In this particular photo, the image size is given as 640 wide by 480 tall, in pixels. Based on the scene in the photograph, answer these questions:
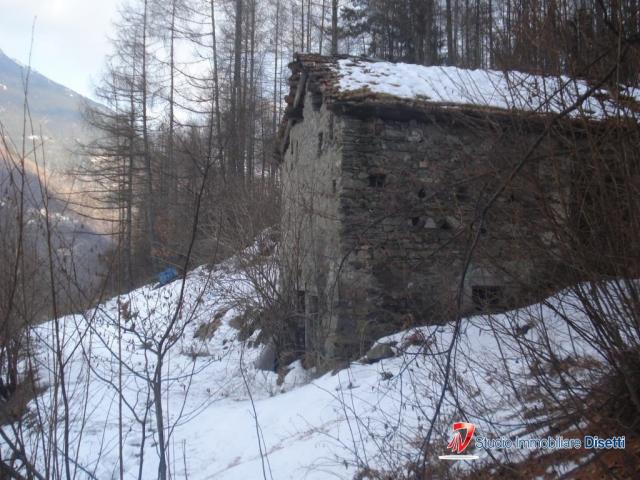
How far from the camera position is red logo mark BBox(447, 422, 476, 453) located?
9.53ft

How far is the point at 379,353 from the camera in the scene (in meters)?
6.04

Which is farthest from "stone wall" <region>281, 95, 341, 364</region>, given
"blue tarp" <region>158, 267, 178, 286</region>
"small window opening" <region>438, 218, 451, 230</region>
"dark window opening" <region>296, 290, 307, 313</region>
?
"blue tarp" <region>158, 267, 178, 286</region>

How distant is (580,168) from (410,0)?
19.1 meters

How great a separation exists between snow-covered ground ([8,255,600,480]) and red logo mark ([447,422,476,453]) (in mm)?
56

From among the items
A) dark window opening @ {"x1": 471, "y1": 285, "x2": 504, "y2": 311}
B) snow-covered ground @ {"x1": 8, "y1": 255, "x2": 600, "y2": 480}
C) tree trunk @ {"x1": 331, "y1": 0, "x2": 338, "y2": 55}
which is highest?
tree trunk @ {"x1": 331, "y1": 0, "x2": 338, "y2": 55}

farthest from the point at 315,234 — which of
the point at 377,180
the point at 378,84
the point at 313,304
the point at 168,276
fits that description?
the point at 168,276

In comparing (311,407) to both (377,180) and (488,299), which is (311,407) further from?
(377,180)

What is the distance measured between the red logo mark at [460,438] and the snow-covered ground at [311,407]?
6 cm

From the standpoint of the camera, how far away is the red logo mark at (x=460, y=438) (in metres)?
2.90

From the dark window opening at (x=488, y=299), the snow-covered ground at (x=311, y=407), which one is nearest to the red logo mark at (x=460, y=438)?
the snow-covered ground at (x=311, y=407)

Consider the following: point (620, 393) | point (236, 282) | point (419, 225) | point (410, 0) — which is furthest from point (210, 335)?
point (410, 0)

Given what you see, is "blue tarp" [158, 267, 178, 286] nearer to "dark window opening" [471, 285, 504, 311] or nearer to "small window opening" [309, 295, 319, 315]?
"small window opening" [309, 295, 319, 315]

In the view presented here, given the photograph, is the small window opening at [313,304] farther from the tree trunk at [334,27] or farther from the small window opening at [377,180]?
the tree trunk at [334,27]

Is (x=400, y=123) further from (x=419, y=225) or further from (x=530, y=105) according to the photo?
(x=530, y=105)
